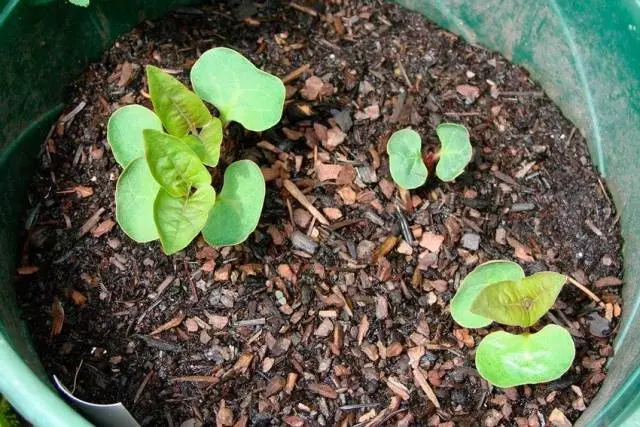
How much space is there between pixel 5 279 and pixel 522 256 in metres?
0.90

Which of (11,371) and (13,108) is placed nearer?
(11,371)

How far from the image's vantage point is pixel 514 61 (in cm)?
155

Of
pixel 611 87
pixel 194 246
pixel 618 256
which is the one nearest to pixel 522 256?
pixel 618 256

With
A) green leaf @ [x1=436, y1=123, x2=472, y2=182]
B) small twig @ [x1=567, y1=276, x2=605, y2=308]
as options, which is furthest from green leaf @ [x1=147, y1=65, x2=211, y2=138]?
small twig @ [x1=567, y1=276, x2=605, y2=308]

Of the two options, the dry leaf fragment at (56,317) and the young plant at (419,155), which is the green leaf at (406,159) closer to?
the young plant at (419,155)

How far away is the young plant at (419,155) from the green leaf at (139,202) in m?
0.42

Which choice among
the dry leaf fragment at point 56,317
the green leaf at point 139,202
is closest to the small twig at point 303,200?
the green leaf at point 139,202

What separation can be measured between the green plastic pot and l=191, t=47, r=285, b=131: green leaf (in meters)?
0.28

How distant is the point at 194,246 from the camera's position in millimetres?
1334

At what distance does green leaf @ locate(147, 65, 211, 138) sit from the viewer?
1.19 m

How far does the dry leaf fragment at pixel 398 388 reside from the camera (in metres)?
1.26

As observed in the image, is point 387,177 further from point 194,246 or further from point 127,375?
point 127,375

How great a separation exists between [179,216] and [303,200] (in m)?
0.29

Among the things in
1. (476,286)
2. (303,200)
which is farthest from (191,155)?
→ (476,286)
